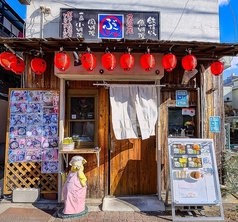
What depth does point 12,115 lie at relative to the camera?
4.57 meters

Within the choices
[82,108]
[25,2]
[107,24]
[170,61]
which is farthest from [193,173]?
[25,2]

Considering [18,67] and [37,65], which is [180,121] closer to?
[37,65]

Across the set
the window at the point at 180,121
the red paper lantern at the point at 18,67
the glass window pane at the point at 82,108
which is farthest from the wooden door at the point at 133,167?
the red paper lantern at the point at 18,67

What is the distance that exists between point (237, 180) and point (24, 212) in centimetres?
505

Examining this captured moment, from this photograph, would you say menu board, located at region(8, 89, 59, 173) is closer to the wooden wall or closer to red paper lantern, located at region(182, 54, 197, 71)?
the wooden wall

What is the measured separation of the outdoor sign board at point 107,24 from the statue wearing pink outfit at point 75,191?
11.3 ft

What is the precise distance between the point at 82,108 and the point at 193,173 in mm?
3074

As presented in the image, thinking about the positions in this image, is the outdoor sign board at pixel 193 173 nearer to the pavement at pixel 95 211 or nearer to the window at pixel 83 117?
the pavement at pixel 95 211

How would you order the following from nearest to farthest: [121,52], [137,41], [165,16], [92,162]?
[137,41], [121,52], [92,162], [165,16]

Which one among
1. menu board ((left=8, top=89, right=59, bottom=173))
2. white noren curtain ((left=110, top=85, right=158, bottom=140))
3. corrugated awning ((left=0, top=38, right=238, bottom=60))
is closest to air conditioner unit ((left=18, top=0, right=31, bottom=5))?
corrugated awning ((left=0, top=38, right=238, bottom=60))

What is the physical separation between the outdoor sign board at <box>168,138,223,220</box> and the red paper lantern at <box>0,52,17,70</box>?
13.0ft

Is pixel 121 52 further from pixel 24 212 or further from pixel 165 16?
pixel 24 212

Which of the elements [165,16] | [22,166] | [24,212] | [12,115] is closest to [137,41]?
[165,16]

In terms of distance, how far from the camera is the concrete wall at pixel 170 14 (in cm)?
509
